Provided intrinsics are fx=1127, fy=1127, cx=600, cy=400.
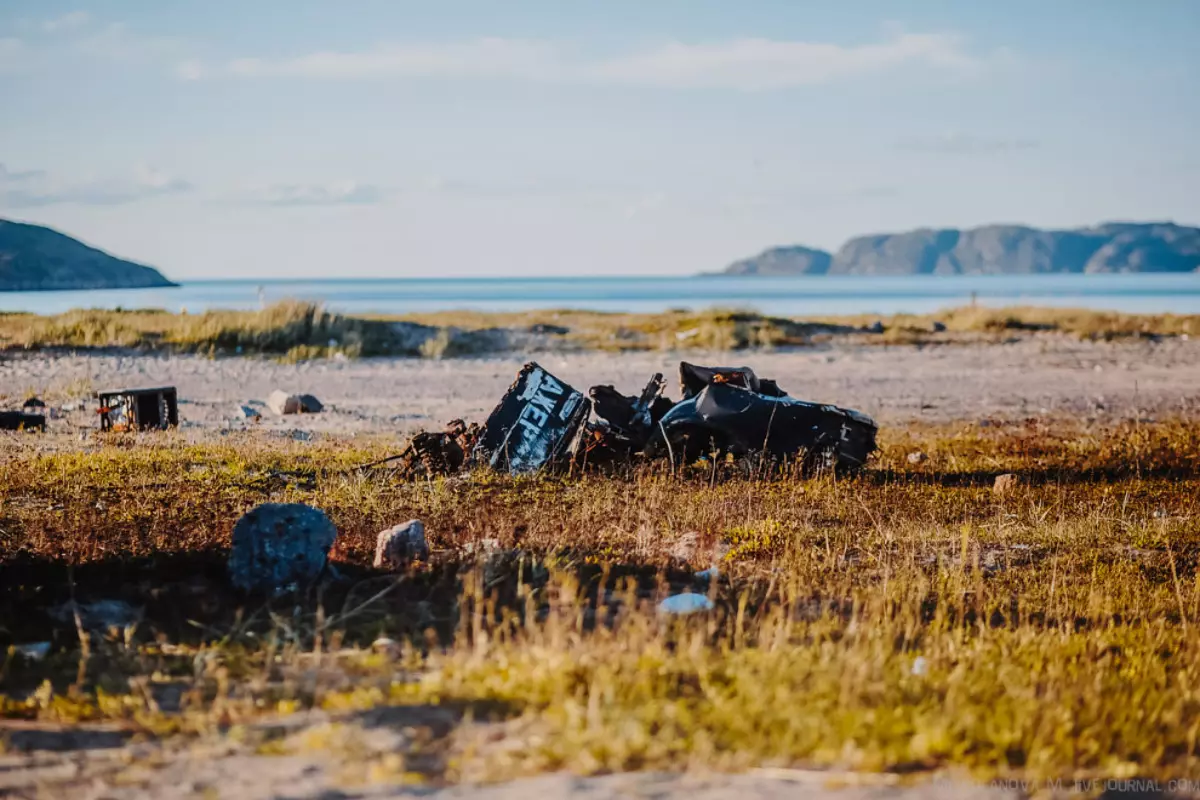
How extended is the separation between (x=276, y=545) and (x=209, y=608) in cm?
44

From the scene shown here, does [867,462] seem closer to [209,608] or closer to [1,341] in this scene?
[209,608]

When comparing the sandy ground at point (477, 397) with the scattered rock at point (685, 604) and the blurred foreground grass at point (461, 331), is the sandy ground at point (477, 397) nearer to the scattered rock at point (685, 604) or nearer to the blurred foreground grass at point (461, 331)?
the blurred foreground grass at point (461, 331)

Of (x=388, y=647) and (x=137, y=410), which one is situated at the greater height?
(x=137, y=410)

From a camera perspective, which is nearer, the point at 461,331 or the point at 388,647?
the point at 388,647

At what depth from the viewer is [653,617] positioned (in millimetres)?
5070

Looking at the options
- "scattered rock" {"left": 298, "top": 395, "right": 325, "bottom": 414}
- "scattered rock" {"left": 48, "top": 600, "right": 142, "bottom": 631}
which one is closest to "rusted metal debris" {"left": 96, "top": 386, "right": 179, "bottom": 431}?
"scattered rock" {"left": 298, "top": 395, "right": 325, "bottom": 414}

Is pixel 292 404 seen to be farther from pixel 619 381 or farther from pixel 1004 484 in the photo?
pixel 1004 484

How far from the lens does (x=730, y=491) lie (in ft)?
27.0

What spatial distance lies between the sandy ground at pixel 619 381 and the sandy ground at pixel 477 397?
37 mm

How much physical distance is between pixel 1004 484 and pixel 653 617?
463cm

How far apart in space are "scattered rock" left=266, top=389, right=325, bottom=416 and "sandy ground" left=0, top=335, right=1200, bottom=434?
173mm

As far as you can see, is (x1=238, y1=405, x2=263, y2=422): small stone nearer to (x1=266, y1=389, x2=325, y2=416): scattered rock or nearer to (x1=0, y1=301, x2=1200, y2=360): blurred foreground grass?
(x1=266, y1=389, x2=325, y2=416): scattered rock

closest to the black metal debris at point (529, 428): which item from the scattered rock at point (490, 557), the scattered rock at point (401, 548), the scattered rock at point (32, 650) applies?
the scattered rock at point (490, 557)

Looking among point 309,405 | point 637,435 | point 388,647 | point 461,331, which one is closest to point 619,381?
point 309,405
